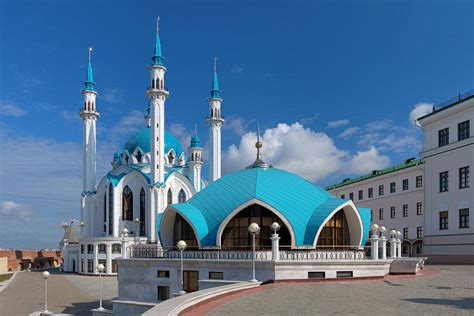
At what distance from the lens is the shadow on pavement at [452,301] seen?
1231 cm

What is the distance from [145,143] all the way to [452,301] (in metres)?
53.8

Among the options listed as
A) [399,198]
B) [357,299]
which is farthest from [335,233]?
[399,198]

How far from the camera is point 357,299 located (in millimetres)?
13336

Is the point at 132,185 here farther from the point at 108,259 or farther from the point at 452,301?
the point at 452,301

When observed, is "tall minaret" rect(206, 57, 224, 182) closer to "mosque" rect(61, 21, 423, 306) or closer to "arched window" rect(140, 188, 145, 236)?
"arched window" rect(140, 188, 145, 236)

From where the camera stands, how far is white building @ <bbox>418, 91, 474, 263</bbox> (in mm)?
32750

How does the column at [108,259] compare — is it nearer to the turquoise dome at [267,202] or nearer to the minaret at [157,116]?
the minaret at [157,116]

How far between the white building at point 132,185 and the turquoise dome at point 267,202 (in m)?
26.9

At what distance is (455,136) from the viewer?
1352 inches

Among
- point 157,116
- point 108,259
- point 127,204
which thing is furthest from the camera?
point 127,204

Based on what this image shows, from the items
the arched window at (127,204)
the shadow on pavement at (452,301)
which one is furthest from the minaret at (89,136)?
the shadow on pavement at (452,301)

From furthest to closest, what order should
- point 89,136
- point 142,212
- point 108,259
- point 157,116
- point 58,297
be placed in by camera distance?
point 89,136 < point 142,212 < point 157,116 < point 108,259 < point 58,297

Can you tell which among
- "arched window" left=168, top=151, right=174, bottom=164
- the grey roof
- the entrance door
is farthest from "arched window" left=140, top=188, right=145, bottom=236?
the entrance door

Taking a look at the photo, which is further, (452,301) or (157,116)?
(157,116)
